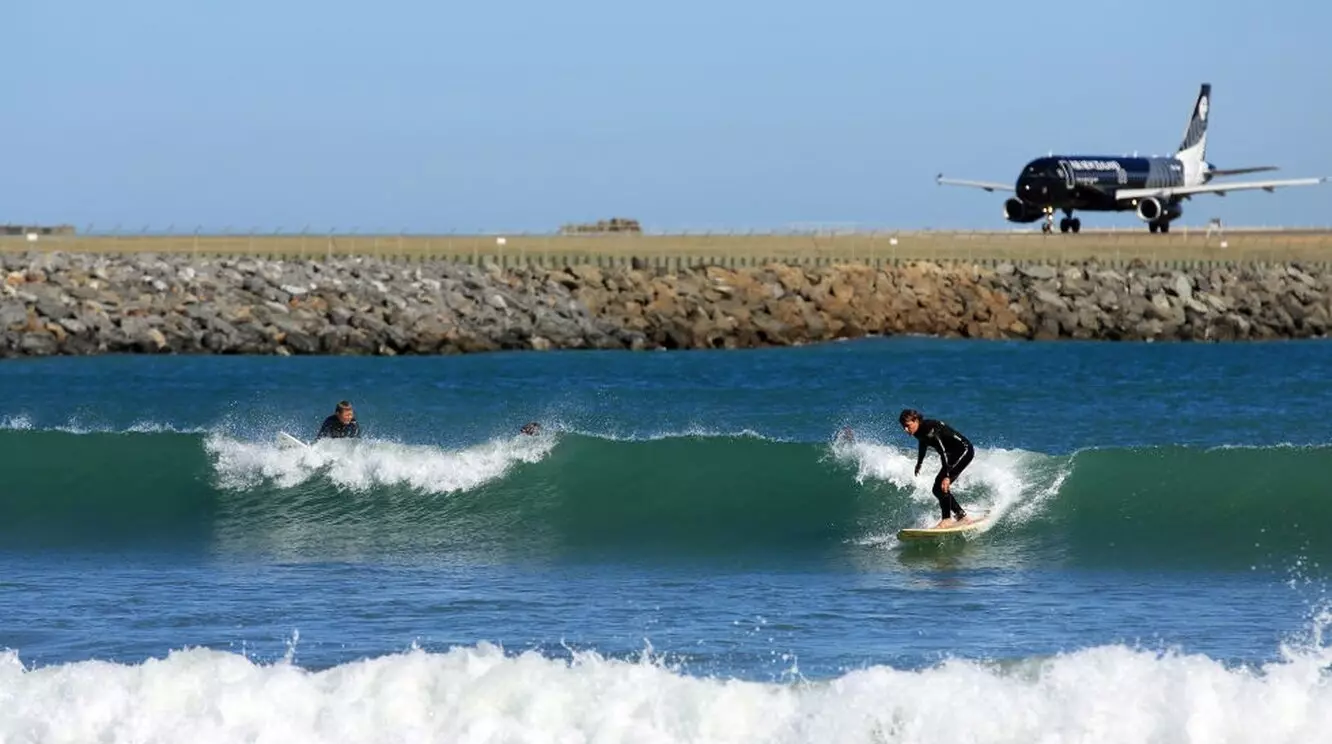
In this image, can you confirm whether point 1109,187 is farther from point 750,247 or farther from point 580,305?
point 580,305

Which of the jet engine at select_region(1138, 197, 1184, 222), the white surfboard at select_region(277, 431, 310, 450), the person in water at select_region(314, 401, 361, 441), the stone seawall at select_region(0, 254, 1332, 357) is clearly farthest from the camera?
the jet engine at select_region(1138, 197, 1184, 222)

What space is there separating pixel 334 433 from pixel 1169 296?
3861 cm

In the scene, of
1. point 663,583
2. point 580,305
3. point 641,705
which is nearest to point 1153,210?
point 580,305

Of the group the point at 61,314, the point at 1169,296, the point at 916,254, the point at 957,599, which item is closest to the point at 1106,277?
the point at 1169,296

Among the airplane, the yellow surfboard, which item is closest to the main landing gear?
the airplane

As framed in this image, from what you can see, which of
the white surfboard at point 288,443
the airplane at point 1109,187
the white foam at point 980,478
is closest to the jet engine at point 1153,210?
the airplane at point 1109,187

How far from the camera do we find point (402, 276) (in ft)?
169

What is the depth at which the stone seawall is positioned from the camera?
46.2 meters

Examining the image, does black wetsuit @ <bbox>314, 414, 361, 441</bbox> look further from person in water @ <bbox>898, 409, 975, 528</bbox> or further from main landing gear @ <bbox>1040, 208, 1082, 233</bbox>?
main landing gear @ <bbox>1040, 208, 1082, 233</bbox>

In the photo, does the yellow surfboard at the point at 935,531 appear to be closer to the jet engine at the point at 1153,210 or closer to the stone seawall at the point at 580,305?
the stone seawall at the point at 580,305

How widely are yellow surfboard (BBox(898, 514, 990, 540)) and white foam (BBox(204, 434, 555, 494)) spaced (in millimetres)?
5547

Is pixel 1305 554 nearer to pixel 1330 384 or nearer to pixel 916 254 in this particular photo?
pixel 1330 384

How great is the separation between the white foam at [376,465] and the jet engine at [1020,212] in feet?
156

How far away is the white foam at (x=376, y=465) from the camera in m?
22.2
